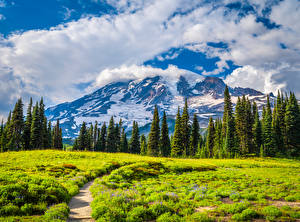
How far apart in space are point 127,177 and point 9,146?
61158 mm

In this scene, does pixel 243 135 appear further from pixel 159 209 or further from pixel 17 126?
pixel 17 126

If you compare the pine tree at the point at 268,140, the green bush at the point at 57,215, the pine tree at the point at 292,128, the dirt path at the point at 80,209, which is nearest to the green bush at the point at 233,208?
the dirt path at the point at 80,209

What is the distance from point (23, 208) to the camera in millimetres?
8734

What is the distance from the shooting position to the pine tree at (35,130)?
6488 centimetres

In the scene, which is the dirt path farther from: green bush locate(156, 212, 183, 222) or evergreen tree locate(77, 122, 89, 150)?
evergreen tree locate(77, 122, 89, 150)

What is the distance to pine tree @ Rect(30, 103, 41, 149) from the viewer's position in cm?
6488

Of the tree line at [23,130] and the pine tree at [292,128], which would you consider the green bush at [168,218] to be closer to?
the tree line at [23,130]

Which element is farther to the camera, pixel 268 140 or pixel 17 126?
pixel 268 140

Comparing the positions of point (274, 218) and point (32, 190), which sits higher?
point (32, 190)

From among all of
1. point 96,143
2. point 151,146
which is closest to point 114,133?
point 96,143

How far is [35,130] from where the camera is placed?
6544 centimetres

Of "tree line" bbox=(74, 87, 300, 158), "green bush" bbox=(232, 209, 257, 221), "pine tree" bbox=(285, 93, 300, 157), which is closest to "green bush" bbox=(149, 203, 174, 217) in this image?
"green bush" bbox=(232, 209, 257, 221)

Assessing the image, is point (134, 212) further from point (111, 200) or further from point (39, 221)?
point (39, 221)

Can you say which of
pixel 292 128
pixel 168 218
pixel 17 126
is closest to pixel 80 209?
pixel 168 218
